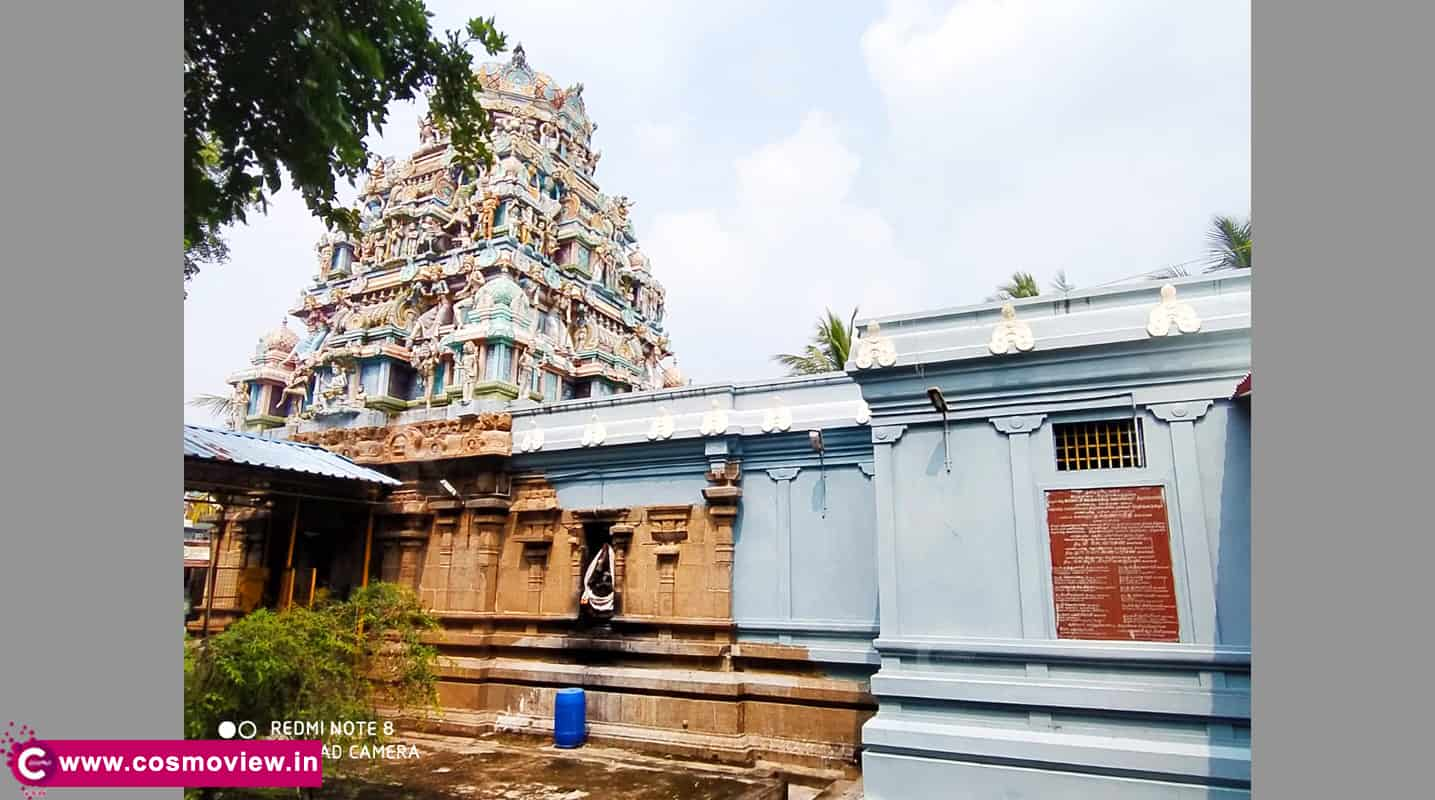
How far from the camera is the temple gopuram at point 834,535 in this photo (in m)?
6.77

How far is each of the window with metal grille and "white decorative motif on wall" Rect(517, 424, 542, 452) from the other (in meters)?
7.55

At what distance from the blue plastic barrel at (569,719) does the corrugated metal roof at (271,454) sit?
14.2 ft

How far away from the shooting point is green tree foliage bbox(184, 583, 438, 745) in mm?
6145

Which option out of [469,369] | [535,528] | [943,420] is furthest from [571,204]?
[943,420]

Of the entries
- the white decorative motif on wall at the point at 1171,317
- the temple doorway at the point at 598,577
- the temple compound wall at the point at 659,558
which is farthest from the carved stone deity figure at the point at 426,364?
the white decorative motif on wall at the point at 1171,317

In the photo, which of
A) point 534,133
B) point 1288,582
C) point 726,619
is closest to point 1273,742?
point 1288,582

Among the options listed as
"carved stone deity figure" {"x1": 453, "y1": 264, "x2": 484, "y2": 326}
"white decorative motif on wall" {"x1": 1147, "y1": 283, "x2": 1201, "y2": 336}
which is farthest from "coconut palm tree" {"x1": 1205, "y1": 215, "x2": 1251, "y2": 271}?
"carved stone deity figure" {"x1": 453, "y1": 264, "x2": 484, "y2": 326}

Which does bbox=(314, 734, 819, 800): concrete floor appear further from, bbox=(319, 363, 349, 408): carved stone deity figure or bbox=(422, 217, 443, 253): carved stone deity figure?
bbox=(422, 217, 443, 253): carved stone deity figure

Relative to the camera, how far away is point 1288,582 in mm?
4879

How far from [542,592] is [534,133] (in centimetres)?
1429

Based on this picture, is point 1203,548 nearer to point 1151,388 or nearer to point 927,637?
point 1151,388

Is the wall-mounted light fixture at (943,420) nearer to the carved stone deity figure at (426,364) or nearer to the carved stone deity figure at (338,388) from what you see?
the carved stone deity figure at (426,364)

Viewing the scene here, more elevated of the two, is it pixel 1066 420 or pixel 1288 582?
pixel 1066 420

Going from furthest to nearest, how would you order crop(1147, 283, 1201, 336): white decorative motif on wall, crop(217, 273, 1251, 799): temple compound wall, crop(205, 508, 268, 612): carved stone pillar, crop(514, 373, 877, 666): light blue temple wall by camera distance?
crop(205, 508, 268, 612): carved stone pillar, crop(514, 373, 877, 666): light blue temple wall, crop(1147, 283, 1201, 336): white decorative motif on wall, crop(217, 273, 1251, 799): temple compound wall
